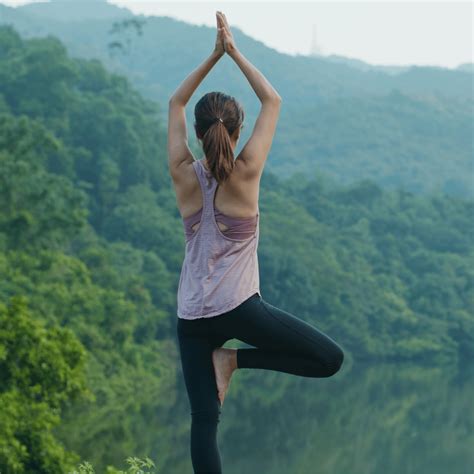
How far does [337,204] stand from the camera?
4600 centimetres

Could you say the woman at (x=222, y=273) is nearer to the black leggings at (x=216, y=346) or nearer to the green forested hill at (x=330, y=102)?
the black leggings at (x=216, y=346)

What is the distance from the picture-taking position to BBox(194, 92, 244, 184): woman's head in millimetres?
2953

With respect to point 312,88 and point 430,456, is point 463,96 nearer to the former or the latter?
point 312,88

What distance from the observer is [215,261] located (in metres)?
3.00

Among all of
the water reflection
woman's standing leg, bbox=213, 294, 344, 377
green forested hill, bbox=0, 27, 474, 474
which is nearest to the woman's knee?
woman's standing leg, bbox=213, 294, 344, 377

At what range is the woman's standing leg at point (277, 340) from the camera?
9.82ft

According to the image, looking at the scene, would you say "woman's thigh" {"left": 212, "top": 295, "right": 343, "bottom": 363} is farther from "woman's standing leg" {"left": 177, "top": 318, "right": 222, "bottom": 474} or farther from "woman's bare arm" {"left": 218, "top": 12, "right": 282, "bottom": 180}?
"woman's bare arm" {"left": 218, "top": 12, "right": 282, "bottom": 180}

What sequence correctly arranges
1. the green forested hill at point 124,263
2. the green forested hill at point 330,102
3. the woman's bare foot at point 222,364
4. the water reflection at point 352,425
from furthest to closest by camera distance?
1. the green forested hill at point 330,102
2. the water reflection at point 352,425
3. the green forested hill at point 124,263
4. the woman's bare foot at point 222,364

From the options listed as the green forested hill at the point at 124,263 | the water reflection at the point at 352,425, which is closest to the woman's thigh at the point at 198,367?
the green forested hill at the point at 124,263

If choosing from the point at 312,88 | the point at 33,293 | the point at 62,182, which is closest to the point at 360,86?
the point at 312,88

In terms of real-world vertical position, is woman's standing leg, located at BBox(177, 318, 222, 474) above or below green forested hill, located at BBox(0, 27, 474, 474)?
above

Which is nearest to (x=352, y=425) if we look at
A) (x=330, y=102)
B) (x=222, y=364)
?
(x=222, y=364)

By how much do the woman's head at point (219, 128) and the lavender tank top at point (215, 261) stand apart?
6 centimetres

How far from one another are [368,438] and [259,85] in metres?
22.8
